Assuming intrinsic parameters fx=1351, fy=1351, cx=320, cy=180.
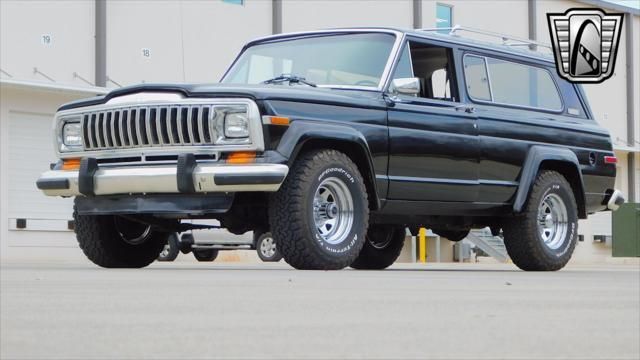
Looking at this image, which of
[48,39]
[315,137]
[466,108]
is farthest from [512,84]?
[48,39]

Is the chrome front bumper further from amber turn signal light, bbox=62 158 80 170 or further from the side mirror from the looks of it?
the side mirror

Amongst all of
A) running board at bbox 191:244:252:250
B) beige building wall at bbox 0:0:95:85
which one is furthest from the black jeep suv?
beige building wall at bbox 0:0:95:85

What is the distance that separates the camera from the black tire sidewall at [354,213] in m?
9.12

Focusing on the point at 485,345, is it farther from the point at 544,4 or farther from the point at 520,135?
the point at 544,4

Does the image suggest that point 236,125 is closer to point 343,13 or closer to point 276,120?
point 276,120

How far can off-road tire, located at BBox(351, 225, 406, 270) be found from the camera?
12305 mm

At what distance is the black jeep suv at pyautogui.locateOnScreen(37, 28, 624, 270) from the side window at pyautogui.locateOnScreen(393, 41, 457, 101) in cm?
1

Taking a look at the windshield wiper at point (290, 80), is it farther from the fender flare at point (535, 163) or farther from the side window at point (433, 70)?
the fender flare at point (535, 163)

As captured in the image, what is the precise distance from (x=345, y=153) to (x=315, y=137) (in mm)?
567

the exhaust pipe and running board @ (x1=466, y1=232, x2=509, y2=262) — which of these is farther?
running board @ (x1=466, y1=232, x2=509, y2=262)

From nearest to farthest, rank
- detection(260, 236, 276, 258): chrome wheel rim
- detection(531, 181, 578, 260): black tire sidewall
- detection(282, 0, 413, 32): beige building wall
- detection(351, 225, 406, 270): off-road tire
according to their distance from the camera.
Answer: detection(531, 181, 578, 260): black tire sidewall
detection(351, 225, 406, 270): off-road tire
detection(260, 236, 276, 258): chrome wheel rim
detection(282, 0, 413, 32): beige building wall

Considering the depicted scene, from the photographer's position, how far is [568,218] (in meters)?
11.7

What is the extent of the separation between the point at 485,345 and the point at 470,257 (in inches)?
1105

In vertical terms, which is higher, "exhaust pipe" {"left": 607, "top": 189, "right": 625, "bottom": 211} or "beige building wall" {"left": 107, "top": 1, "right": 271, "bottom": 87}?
"beige building wall" {"left": 107, "top": 1, "right": 271, "bottom": 87}
